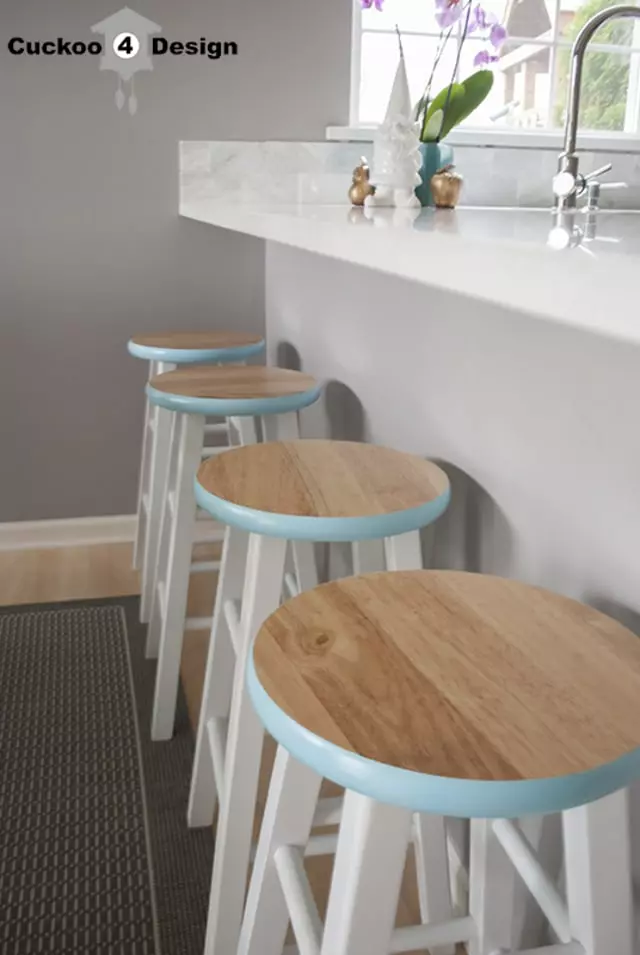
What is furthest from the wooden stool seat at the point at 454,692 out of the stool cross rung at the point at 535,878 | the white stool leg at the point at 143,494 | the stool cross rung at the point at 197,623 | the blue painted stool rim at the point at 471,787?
the white stool leg at the point at 143,494

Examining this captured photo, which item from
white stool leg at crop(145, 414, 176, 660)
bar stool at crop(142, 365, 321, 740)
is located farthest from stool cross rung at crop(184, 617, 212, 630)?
white stool leg at crop(145, 414, 176, 660)

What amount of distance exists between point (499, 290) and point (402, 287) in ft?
3.33

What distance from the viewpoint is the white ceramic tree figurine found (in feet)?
6.25

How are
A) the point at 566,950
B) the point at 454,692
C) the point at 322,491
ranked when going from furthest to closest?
the point at 322,491
the point at 566,950
the point at 454,692

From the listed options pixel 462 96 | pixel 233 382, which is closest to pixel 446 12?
pixel 462 96

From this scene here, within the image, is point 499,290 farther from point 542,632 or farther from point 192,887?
point 192,887

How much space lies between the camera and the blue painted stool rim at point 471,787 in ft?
2.36

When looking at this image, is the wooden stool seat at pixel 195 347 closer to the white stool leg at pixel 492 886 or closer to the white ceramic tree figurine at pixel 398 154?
the white ceramic tree figurine at pixel 398 154

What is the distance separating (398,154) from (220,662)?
1.06 metres

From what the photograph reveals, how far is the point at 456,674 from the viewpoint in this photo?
0.87m

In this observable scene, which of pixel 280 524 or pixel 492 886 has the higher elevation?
pixel 280 524

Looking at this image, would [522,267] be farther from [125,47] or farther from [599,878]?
[125,47]

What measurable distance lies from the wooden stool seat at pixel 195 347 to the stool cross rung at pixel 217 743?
40.5 inches

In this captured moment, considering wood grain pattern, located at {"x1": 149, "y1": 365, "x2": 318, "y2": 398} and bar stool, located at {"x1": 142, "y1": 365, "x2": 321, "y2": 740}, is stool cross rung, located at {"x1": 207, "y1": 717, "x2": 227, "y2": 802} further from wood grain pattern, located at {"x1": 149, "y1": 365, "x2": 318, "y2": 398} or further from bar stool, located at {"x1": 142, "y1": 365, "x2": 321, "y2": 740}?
wood grain pattern, located at {"x1": 149, "y1": 365, "x2": 318, "y2": 398}
